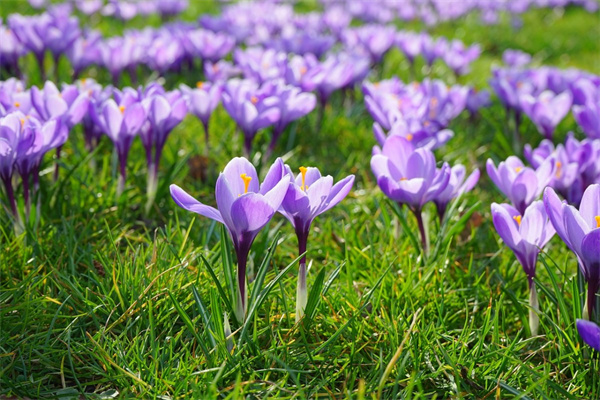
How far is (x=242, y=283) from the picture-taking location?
5.78 feet

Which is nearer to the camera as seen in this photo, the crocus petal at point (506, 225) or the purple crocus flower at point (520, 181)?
the crocus petal at point (506, 225)

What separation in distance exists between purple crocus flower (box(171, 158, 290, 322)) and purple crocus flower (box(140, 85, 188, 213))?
896mm

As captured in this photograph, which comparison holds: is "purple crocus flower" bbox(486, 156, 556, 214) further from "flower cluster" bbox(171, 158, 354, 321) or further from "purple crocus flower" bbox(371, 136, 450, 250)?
"flower cluster" bbox(171, 158, 354, 321)

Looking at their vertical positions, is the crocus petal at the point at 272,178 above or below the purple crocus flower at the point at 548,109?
above

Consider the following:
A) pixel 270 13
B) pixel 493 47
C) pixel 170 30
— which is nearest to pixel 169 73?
pixel 170 30

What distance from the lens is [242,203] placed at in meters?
1.59

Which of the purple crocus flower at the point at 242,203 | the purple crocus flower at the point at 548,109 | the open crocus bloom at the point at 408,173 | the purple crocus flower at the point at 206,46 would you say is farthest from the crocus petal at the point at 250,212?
the purple crocus flower at the point at 206,46

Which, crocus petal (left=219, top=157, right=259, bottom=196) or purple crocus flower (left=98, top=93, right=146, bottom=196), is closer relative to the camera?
crocus petal (left=219, top=157, right=259, bottom=196)

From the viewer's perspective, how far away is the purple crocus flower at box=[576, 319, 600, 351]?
1564 mm

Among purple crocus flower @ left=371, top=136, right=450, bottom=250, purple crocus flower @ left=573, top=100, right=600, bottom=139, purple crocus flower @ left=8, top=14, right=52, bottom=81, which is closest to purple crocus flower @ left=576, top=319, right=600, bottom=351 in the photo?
purple crocus flower @ left=371, top=136, right=450, bottom=250

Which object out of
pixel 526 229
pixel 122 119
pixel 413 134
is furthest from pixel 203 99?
pixel 526 229

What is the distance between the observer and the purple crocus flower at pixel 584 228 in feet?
5.38

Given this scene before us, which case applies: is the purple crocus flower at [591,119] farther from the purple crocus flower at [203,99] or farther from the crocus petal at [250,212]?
the crocus petal at [250,212]

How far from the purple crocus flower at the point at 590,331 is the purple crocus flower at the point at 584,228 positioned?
20 cm
